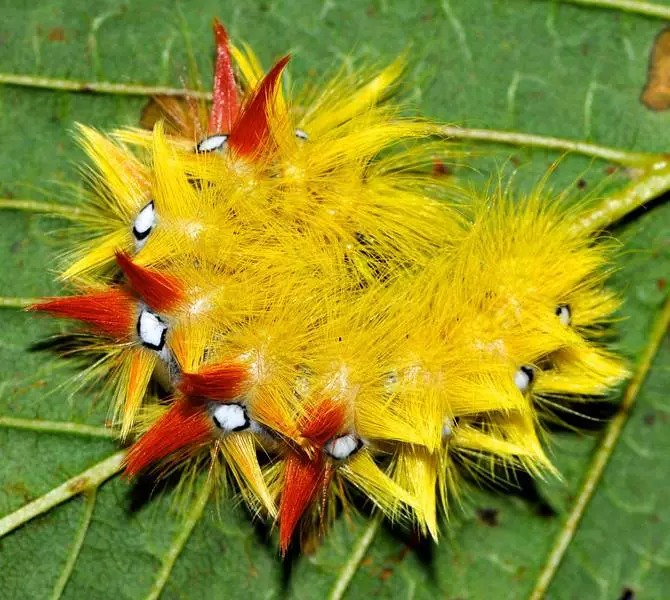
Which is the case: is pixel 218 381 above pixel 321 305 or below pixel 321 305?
below

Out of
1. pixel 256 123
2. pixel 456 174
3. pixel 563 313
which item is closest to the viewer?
pixel 256 123

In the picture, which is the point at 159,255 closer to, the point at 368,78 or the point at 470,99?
the point at 368,78

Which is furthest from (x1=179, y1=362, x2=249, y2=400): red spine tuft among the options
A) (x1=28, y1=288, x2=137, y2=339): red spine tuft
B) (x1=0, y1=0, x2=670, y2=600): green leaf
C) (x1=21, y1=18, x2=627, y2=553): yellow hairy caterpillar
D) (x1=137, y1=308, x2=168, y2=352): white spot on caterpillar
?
(x1=0, y1=0, x2=670, y2=600): green leaf

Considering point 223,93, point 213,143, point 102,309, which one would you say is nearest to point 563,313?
point 213,143

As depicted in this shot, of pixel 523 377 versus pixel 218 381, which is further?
pixel 523 377

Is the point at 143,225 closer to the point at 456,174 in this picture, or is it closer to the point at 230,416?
the point at 230,416

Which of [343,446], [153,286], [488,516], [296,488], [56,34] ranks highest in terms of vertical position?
[56,34]

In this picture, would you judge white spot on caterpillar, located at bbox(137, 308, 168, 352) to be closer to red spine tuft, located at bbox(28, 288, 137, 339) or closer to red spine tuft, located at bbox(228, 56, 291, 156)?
red spine tuft, located at bbox(28, 288, 137, 339)
